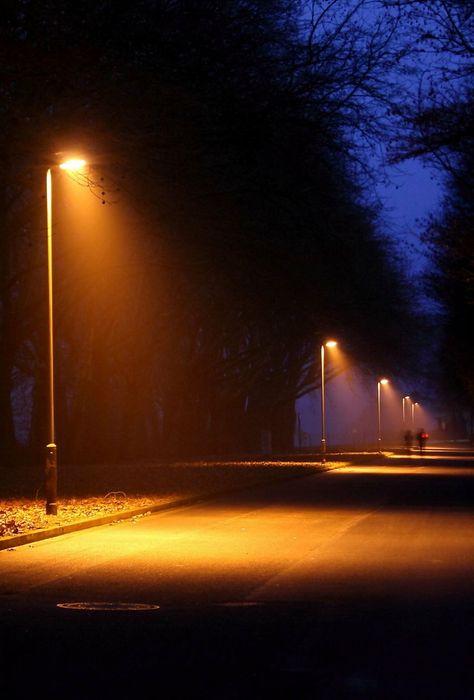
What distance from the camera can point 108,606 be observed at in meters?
11.9

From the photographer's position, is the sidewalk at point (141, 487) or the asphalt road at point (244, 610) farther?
the sidewalk at point (141, 487)

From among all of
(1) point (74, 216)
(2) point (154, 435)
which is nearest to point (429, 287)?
(2) point (154, 435)

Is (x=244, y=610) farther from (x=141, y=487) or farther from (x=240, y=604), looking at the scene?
(x=141, y=487)

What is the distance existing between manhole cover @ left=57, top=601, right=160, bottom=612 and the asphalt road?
0.03 metres

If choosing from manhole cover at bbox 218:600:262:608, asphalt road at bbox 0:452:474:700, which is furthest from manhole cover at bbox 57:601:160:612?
manhole cover at bbox 218:600:262:608

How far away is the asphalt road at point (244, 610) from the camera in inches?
332

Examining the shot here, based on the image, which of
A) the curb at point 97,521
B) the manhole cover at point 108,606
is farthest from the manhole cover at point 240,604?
the curb at point 97,521

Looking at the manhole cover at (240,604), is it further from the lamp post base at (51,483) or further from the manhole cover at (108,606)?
the lamp post base at (51,483)

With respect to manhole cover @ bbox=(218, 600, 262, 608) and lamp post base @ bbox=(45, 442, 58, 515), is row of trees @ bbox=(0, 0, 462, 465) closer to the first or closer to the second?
lamp post base @ bbox=(45, 442, 58, 515)

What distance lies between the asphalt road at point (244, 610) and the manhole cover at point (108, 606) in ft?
0.10

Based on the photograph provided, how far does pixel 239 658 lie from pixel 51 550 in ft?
29.2

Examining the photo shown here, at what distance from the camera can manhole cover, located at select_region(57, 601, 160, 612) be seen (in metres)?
11.8

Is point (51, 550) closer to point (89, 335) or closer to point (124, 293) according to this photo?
point (124, 293)

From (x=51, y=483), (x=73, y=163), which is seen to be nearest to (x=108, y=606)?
(x=51, y=483)
